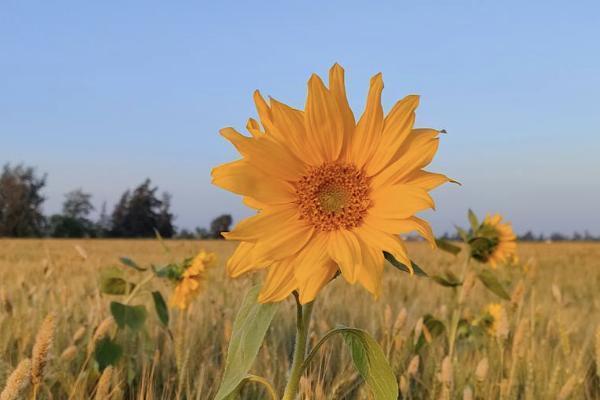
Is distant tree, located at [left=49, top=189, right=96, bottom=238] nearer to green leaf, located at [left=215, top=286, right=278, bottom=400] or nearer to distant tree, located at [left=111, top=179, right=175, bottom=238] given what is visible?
distant tree, located at [left=111, top=179, right=175, bottom=238]

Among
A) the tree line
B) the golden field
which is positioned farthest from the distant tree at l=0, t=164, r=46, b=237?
the golden field

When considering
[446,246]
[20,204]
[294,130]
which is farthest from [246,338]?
[20,204]

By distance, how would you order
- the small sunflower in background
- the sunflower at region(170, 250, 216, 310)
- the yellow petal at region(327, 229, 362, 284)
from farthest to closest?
the small sunflower in background, the sunflower at region(170, 250, 216, 310), the yellow petal at region(327, 229, 362, 284)

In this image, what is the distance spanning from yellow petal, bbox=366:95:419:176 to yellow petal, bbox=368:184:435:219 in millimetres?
39

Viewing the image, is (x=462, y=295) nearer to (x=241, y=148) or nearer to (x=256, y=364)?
(x=256, y=364)

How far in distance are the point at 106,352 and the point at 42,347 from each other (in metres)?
0.68

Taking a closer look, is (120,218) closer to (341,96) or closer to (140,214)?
(140,214)

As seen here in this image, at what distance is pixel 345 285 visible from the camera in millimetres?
4699

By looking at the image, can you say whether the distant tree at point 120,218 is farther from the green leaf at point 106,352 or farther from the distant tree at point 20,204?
the green leaf at point 106,352

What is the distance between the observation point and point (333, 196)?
86cm

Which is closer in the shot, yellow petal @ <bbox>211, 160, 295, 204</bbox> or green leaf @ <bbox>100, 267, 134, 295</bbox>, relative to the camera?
yellow petal @ <bbox>211, 160, 295, 204</bbox>

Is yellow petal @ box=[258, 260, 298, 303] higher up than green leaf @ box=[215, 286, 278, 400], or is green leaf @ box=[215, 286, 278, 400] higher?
yellow petal @ box=[258, 260, 298, 303]

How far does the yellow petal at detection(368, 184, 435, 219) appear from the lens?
814 mm

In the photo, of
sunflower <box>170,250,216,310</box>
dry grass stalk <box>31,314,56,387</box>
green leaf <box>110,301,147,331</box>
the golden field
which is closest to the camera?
dry grass stalk <box>31,314,56,387</box>
